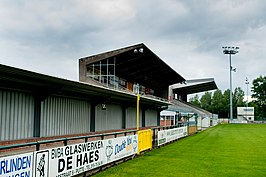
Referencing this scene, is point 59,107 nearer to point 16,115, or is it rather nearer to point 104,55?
point 16,115

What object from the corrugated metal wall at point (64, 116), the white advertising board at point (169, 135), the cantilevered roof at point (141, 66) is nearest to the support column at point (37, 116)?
the corrugated metal wall at point (64, 116)

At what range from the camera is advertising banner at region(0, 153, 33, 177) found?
6.80 meters

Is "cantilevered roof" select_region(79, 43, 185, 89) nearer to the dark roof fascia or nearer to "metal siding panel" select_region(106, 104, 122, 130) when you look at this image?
the dark roof fascia

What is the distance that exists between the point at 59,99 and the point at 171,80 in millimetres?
42618

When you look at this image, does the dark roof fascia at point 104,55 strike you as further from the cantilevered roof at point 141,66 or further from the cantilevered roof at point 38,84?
the cantilevered roof at point 38,84

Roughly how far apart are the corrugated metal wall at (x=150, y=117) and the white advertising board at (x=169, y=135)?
16.4 ft

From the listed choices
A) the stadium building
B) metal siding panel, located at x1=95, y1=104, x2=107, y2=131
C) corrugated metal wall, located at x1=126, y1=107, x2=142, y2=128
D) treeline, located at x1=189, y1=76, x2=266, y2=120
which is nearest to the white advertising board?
the stadium building

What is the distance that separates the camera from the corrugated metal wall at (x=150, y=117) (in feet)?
113

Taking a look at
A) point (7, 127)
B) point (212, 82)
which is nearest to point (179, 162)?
point (7, 127)

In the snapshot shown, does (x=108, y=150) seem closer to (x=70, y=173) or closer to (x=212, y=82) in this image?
(x=70, y=173)

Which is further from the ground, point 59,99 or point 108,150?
point 59,99

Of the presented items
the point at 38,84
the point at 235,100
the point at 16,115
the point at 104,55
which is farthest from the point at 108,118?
the point at 235,100

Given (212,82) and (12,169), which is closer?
(12,169)

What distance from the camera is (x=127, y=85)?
4469cm
